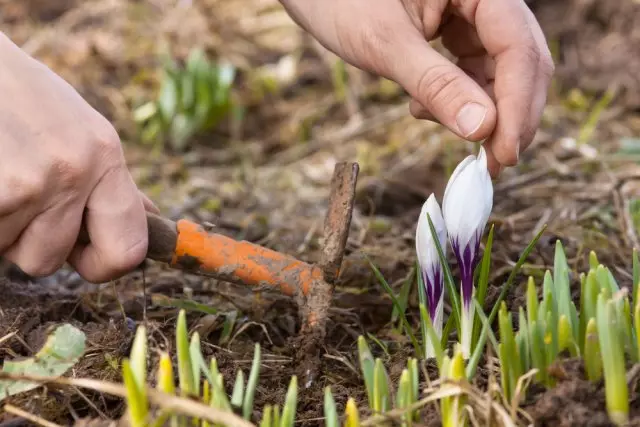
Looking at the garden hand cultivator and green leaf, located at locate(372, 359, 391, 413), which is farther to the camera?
the garden hand cultivator

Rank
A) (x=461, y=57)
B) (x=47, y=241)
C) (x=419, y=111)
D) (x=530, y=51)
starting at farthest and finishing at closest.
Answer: (x=461, y=57), (x=419, y=111), (x=530, y=51), (x=47, y=241)

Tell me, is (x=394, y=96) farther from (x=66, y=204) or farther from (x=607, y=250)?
(x=66, y=204)

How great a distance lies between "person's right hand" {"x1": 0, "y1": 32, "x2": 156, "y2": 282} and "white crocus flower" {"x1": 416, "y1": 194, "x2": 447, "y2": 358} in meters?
0.60

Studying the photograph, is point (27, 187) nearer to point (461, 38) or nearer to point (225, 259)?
point (225, 259)

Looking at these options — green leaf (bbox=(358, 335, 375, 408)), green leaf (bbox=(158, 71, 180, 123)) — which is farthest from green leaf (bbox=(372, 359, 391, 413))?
green leaf (bbox=(158, 71, 180, 123))

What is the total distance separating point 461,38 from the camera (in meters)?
2.29

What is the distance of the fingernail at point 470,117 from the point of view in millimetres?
1804

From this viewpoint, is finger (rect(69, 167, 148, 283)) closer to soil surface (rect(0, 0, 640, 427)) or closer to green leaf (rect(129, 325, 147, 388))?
soil surface (rect(0, 0, 640, 427))

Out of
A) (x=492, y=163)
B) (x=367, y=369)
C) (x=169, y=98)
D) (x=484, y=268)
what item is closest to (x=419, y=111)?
(x=492, y=163)

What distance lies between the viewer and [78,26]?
5.53 meters

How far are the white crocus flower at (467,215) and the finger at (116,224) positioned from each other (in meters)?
0.65

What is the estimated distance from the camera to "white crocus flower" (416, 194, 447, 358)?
1707 millimetres

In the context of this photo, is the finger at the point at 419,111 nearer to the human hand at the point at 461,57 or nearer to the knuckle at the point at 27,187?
the human hand at the point at 461,57

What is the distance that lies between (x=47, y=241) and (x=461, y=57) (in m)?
1.25
